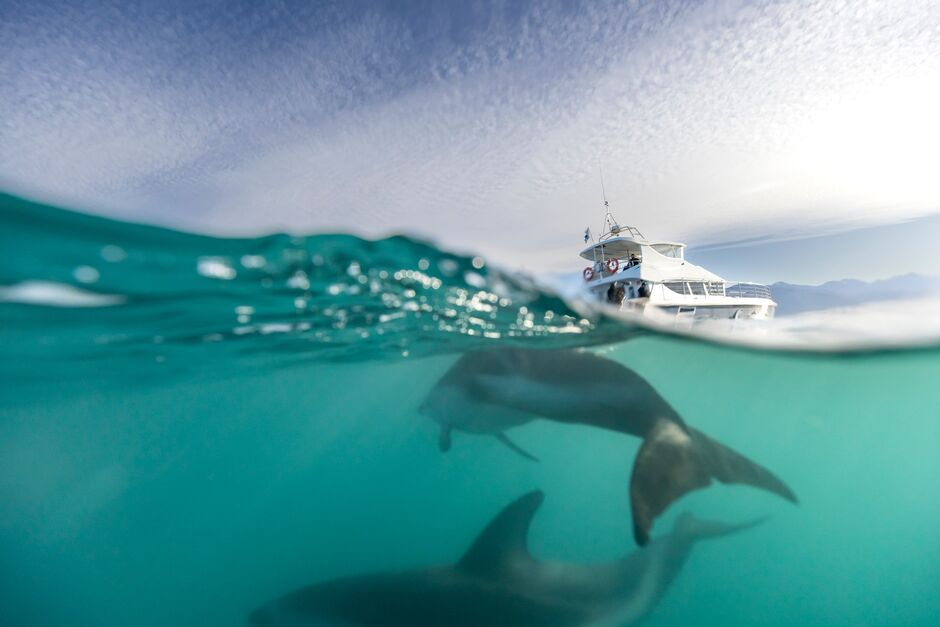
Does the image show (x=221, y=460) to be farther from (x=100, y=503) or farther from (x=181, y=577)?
(x=181, y=577)

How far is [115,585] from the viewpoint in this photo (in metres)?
21.8

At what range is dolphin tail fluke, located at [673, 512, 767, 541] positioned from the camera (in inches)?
280

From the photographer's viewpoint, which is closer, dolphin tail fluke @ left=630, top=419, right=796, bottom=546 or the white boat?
dolphin tail fluke @ left=630, top=419, right=796, bottom=546

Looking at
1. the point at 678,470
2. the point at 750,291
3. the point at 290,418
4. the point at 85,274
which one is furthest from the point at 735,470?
the point at 290,418

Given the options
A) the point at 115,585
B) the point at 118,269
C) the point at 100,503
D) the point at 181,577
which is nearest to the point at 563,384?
the point at 118,269

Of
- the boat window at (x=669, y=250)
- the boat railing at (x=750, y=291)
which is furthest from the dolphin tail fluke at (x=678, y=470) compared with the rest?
the boat window at (x=669, y=250)

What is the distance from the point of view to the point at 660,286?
10.5 m

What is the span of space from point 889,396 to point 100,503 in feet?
156

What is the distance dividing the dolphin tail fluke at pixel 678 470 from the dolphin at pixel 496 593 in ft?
5.86

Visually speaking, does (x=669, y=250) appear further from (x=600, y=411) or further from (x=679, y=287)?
(x=600, y=411)

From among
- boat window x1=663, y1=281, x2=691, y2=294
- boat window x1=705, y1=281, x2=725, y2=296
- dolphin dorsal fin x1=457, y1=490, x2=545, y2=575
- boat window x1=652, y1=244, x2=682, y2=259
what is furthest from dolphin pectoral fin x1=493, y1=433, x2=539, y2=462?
boat window x1=652, y1=244, x2=682, y2=259

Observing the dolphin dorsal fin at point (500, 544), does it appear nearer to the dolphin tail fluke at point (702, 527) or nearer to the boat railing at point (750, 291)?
the dolphin tail fluke at point (702, 527)

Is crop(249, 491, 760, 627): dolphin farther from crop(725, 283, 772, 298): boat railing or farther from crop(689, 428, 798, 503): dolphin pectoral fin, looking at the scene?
crop(725, 283, 772, 298): boat railing

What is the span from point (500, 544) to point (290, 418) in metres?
28.0
